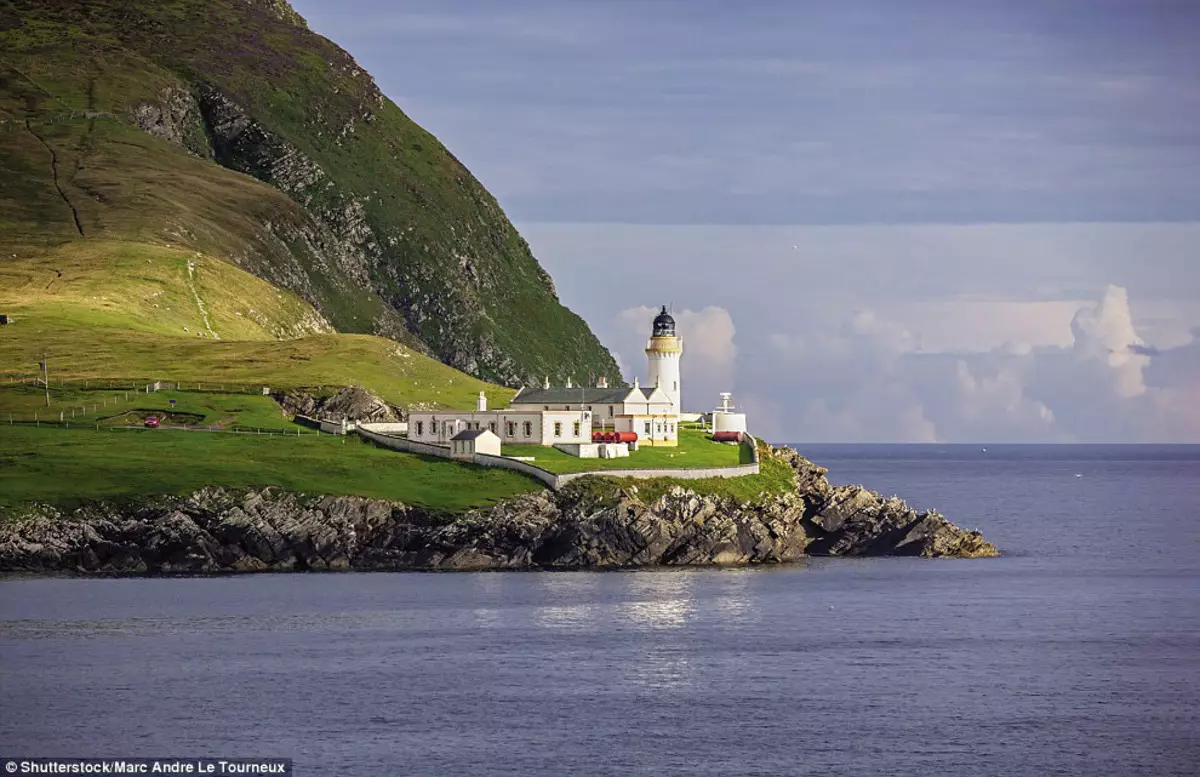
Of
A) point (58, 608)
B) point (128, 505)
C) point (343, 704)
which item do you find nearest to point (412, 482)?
point (128, 505)

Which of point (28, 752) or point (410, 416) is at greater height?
point (410, 416)

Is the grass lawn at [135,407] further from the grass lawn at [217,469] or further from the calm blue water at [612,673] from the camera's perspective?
the calm blue water at [612,673]

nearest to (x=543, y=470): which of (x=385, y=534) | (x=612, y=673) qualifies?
(x=385, y=534)

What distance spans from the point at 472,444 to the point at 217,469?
2232cm

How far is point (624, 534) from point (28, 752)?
72689mm

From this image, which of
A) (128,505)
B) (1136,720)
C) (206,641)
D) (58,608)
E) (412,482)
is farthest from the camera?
(412,482)

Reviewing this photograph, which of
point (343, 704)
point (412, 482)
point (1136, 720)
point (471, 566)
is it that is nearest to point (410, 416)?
point (412, 482)

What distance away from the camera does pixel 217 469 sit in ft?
498

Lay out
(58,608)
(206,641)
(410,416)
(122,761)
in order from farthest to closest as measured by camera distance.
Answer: (410,416) < (58,608) < (206,641) < (122,761)

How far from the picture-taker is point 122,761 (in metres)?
76.9

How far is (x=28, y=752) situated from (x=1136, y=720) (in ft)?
159

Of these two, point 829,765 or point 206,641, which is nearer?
point 829,765

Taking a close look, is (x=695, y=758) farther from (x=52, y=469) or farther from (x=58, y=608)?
(x=52, y=469)

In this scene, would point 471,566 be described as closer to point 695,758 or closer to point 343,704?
point 343,704
